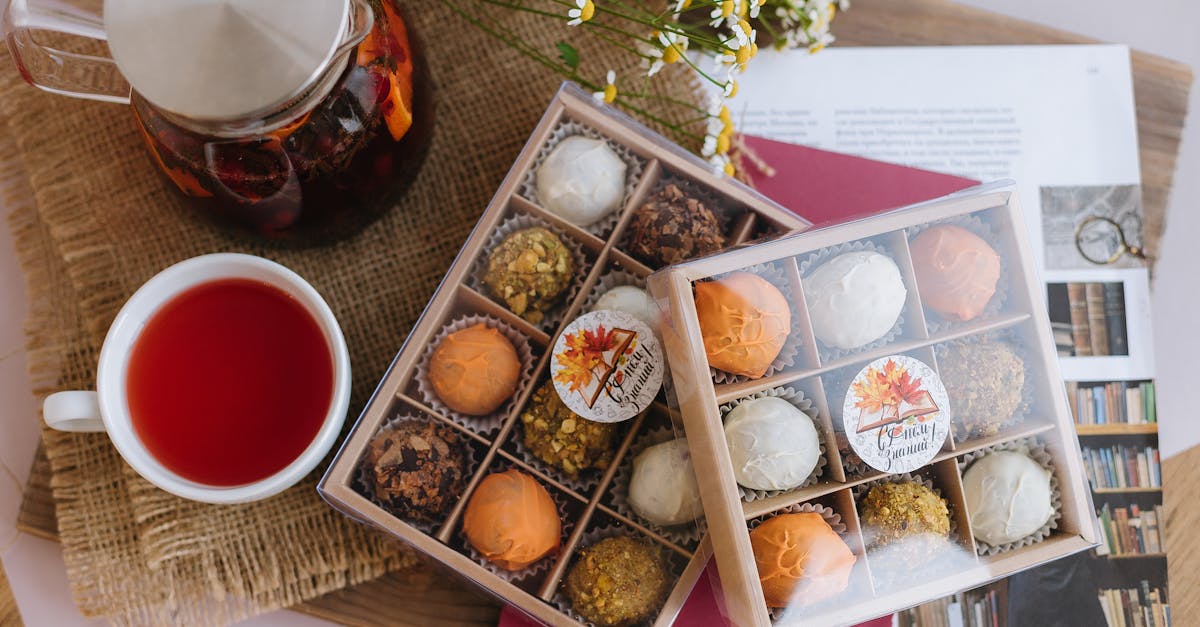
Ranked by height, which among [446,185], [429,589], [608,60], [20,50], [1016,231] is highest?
[1016,231]

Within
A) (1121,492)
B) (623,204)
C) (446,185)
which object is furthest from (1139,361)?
(446,185)

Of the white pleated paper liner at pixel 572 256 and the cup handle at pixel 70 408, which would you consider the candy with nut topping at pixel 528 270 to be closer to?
the white pleated paper liner at pixel 572 256

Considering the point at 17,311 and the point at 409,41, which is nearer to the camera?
the point at 409,41

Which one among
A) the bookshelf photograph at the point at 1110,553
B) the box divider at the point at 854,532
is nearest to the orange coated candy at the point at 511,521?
the box divider at the point at 854,532

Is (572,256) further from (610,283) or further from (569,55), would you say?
(569,55)

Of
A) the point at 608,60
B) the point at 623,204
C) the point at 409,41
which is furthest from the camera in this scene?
the point at 608,60

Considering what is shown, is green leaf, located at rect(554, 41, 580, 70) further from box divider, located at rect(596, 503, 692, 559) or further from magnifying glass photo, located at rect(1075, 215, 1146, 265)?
magnifying glass photo, located at rect(1075, 215, 1146, 265)

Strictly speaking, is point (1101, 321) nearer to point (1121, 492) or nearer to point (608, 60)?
point (1121, 492)
